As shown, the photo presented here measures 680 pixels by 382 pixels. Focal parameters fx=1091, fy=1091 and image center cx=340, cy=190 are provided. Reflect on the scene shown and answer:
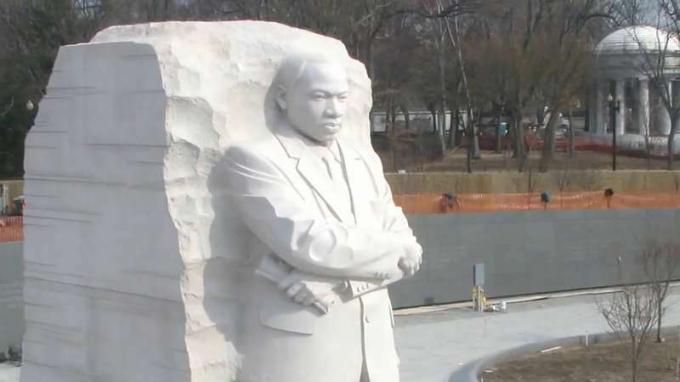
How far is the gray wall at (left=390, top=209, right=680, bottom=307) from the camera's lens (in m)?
16.6

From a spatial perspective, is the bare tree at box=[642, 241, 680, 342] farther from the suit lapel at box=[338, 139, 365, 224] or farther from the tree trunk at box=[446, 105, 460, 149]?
the tree trunk at box=[446, 105, 460, 149]

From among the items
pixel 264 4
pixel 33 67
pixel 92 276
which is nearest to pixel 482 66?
pixel 264 4

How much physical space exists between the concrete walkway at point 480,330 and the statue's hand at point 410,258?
18.8 ft

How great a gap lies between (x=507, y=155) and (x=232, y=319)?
30.3 meters

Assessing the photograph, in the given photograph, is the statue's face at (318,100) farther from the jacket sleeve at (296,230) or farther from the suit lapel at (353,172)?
the jacket sleeve at (296,230)

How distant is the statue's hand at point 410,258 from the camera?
6.32 metres

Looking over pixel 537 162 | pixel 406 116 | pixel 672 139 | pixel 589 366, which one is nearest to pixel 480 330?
pixel 589 366

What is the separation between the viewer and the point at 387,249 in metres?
6.15

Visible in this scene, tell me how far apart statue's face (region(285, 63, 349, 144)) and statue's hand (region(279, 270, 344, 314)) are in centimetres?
87

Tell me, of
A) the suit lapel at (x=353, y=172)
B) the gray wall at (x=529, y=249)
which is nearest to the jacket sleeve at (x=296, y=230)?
the suit lapel at (x=353, y=172)

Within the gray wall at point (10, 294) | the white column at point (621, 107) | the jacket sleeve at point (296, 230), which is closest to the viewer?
the jacket sleeve at point (296, 230)

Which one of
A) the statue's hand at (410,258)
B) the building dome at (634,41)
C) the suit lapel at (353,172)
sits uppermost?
the building dome at (634,41)

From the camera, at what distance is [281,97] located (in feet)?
21.2

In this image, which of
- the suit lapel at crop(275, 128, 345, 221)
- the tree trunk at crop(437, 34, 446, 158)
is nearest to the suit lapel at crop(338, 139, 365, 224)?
the suit lapel at crop(275, 128, 345, 221)
